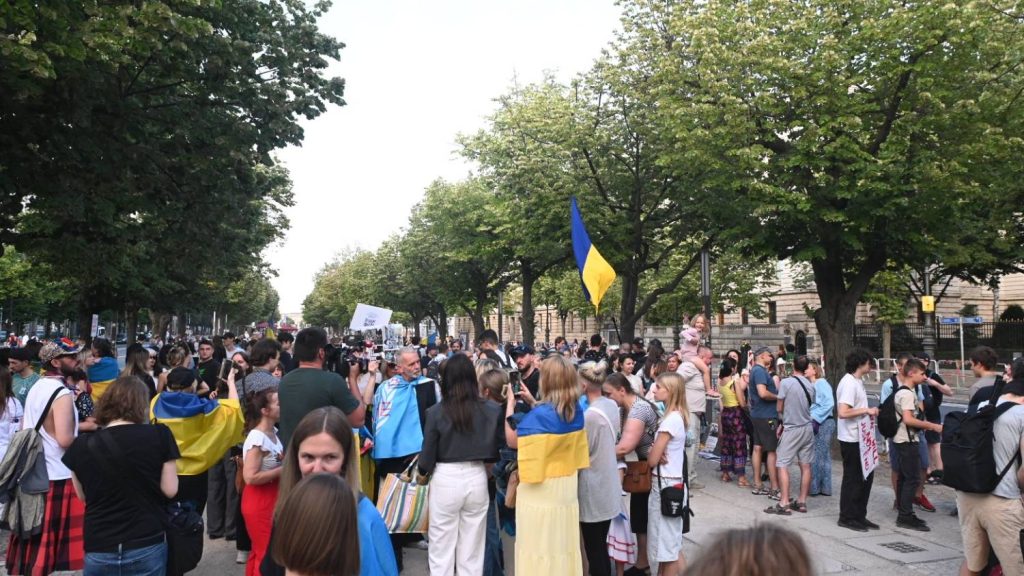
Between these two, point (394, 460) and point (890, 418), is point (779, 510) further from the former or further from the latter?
point (394, 460)

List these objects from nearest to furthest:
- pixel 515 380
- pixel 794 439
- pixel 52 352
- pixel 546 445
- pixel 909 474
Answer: pixel 546 445, pixel 52 352, pixel 909 474, pixel 515 380, pixel 794 439

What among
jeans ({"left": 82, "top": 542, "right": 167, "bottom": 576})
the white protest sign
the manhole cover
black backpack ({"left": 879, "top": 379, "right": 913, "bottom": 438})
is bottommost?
the manhole cover

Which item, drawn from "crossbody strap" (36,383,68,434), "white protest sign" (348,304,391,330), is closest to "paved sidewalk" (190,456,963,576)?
"crossbody strap" (36,383,68,434)

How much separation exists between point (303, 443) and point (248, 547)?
11.3 ft

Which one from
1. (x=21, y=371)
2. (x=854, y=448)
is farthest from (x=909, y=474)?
(x=21, y=371)

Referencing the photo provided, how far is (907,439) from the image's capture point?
27.1 feet

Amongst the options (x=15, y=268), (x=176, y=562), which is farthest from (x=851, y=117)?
(x=15, y=268)

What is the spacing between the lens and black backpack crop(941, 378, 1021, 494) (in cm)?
511

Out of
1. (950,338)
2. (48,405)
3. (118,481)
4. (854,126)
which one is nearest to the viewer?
(118,481)

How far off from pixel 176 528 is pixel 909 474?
7466mm

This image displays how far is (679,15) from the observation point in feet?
54.3

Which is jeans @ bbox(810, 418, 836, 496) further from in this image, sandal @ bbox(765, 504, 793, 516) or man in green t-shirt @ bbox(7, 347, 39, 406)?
man in green t-shirt @ bbox(7, 347, 39, 406)

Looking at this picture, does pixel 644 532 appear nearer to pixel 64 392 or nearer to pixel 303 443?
pixel 303 443

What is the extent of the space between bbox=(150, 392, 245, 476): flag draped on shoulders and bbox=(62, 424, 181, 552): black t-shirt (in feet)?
4.93
